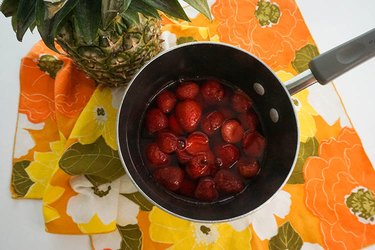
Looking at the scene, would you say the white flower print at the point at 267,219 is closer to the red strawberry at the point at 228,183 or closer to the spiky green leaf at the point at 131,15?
the red strawberry at the point at 228,183

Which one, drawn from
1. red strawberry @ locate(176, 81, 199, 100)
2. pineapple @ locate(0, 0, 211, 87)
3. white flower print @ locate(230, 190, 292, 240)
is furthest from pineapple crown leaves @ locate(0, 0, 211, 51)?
white flower print @ locate(230, 190, 292, 240)

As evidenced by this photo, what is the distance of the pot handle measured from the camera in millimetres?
423

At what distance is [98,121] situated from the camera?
23.6 inches

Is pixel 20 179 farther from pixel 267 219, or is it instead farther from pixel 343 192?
pixel 343 192

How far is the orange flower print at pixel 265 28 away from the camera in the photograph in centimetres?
69

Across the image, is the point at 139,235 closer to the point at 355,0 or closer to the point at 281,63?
the point at 281,63

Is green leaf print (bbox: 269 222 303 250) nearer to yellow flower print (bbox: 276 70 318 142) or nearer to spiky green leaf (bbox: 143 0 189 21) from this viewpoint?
yellow flower print (bbox: 276 70 318 142)

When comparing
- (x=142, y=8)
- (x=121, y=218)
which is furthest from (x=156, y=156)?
(x=142, y=8)

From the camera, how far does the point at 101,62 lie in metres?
0.50

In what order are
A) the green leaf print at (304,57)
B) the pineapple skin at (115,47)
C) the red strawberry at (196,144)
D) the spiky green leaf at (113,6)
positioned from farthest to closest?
1. the green leaf print at (304,57)
2. the red strawberry at (196,144)
3. the pineapple skin at (115,47)
4. the spiky green leaf at (113,6)

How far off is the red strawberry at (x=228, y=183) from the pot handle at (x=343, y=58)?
0.67ft

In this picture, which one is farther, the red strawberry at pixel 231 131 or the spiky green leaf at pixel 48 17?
the red strawberry at pixel 231 131

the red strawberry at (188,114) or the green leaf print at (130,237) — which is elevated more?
the red strawberry at (188,114)

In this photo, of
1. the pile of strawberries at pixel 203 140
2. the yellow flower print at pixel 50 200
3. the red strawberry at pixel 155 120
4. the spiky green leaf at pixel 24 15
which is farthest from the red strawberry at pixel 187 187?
the spiky green leaf at pixel 24 15
